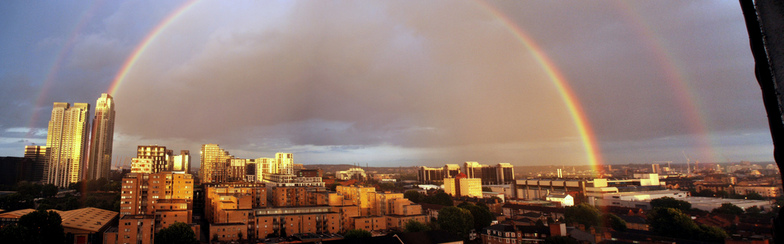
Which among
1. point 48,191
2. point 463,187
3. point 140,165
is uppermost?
point 140,165

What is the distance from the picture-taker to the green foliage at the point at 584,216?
28969 mm

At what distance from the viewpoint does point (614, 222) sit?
1078 inches

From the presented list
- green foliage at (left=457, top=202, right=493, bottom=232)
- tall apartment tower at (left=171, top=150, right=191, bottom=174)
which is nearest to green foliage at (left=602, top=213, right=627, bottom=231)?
green foliage at (left=457, top=202, right=493, bottom=232)

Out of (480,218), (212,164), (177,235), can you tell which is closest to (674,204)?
(480,218)

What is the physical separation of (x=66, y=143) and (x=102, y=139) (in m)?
9.84

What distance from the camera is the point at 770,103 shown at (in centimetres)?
117

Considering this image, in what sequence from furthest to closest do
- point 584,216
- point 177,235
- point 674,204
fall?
point 674,204
point 584,216
point 177,235

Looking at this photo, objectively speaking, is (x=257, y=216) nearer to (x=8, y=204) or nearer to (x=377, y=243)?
(x=377, y=243)

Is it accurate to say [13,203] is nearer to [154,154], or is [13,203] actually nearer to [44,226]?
[44,226]

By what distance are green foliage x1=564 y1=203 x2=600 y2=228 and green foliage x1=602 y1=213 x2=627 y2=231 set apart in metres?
0.68

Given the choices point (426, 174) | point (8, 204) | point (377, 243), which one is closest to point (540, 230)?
point (377, 243)

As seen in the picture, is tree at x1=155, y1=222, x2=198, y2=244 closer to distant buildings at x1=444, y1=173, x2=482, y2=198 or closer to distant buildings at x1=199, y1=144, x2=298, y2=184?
distant buildings at x1=444, y1=173, x2=482, y2=198

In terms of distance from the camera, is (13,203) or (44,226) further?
(13,203)

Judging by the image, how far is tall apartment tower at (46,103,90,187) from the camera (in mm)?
68875
